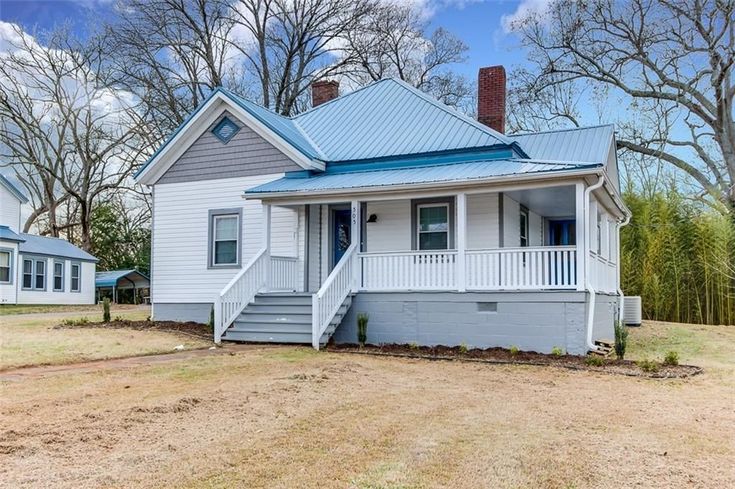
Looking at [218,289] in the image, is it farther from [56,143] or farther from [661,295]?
[56,143]

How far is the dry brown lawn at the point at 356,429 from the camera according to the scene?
14.4 ft

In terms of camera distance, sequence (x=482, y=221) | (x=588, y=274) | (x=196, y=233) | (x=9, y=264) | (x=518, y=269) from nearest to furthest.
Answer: (x=588, y=274) < (x=518, y=269) < (x=482, y=221) < (x=196, y=233) < (x=9, y=264)

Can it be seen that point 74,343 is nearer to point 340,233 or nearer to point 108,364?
point 108,364

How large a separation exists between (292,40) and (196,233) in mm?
17404

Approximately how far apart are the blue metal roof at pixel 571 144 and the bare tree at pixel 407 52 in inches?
595

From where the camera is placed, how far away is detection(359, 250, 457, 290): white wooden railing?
40.0 feet

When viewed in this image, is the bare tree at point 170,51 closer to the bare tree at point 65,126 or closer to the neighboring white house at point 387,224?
the bare tree at point 65,126

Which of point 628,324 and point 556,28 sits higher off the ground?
point 556,28

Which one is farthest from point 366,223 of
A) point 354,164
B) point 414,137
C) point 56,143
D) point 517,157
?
point 56,143

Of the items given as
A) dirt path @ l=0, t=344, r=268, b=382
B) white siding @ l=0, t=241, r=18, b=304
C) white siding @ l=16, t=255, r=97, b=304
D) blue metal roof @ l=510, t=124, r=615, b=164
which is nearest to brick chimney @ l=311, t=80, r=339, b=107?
blue metal roof @ l=510, t=124, r=615, b=164

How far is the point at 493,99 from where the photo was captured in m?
16.1

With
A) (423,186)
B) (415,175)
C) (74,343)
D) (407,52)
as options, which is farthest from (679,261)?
(407,52)

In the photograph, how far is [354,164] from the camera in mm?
14539

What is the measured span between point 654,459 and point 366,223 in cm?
991
